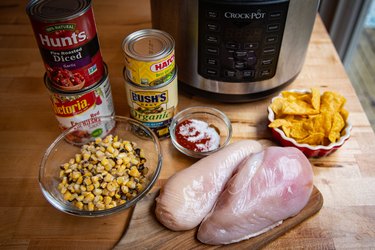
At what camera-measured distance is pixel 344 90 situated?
1056 millimetres

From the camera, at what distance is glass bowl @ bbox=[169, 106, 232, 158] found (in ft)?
2.90

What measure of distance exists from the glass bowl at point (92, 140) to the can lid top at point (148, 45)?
0.59 feet

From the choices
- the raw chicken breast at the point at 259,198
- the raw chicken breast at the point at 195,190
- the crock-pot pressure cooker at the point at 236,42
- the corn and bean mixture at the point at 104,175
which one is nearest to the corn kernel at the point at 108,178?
the corn and bean mixture at the point at 104,175

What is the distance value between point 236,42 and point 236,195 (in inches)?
13.8

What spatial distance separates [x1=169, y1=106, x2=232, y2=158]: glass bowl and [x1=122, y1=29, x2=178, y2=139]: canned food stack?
56 millimetres

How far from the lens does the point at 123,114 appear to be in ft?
3.29

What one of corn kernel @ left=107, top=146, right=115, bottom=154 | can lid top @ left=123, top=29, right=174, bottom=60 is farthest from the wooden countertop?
can lid top @ left=123, top=29, right=174, bottom=60

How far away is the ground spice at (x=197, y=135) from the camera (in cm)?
89

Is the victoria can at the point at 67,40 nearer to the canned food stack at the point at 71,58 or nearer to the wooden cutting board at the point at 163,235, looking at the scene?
the canned food stack at the point at 71,58

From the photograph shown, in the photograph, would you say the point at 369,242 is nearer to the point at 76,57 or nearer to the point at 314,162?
the point at 314,162

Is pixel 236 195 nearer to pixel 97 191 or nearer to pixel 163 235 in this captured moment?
pixel 163 235

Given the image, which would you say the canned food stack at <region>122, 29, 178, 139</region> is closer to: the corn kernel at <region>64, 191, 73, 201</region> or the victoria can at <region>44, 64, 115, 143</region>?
the victoria can at <region>44, 64, 115, 143</region>

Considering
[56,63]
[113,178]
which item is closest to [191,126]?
[113,178]

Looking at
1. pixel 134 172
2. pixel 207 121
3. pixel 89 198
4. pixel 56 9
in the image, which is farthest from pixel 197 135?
pixel 56 9
